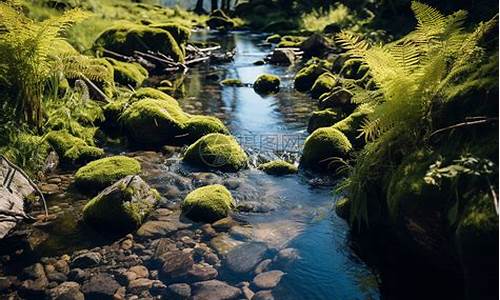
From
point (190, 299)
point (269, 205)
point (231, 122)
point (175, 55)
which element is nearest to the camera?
point (190, 299)

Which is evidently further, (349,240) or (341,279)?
(349,240)

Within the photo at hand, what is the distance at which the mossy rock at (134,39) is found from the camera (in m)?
14.2

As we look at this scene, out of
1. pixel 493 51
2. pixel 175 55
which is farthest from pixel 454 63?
pixel 175 55

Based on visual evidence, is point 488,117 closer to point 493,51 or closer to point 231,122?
point 493,51

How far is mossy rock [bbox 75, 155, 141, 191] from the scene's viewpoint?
589cm

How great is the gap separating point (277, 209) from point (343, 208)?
2.57ft

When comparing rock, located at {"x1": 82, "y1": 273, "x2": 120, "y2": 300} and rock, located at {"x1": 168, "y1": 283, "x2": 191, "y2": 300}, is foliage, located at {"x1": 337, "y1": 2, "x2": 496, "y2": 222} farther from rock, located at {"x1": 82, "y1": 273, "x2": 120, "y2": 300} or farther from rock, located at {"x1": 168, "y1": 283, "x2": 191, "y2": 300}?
rock, located at {"x1": 82, "y1": 273, "x2": 120, "y2": 300}

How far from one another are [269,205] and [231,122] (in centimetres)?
407

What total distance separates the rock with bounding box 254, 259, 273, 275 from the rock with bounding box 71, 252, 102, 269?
1459 mm

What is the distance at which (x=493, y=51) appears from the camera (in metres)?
3.83

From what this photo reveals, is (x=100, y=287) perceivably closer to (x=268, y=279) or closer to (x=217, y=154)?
(x=268, y=279)

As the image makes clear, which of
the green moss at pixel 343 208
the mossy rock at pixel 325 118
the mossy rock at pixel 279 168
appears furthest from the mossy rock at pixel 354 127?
the green moss at pixel 343 208

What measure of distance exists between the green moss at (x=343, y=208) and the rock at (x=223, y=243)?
48.4 inches

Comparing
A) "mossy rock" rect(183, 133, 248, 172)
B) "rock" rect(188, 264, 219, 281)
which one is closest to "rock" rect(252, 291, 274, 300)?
"rock" rect(188, 264, 219, 281)
